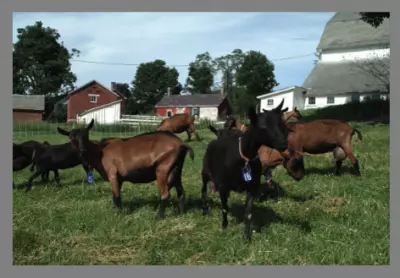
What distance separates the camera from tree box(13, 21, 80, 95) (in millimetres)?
68625

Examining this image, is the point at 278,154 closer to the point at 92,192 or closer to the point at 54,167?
the point at 92,192

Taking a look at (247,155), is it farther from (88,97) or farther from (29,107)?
(29,107)

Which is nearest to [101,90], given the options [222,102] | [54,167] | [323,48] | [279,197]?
[222,102]

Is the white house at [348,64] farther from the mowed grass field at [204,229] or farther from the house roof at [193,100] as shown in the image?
the mowed grass field at [204,229]

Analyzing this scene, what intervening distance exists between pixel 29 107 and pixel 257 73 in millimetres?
33523

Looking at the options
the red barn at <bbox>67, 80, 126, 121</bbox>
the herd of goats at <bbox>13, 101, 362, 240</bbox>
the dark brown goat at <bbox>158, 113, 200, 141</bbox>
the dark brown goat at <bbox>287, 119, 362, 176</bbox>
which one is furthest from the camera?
the red barn at <bbox>67, 80, 126, 121</bbox>

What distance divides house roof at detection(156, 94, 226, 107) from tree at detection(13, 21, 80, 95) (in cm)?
1889

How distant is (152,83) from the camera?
9225 centimetres

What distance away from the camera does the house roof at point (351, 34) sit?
45.3 meters

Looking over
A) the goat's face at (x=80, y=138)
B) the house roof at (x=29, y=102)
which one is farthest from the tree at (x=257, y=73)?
the goat's face at (x=80, y=138)

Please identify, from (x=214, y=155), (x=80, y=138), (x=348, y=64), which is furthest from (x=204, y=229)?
(x=348, y=64)

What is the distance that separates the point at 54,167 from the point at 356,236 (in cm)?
810

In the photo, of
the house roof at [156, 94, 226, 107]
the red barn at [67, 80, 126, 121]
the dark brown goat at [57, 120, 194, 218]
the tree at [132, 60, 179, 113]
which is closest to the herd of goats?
the dark brown goat at [57, 120, 194, 218]

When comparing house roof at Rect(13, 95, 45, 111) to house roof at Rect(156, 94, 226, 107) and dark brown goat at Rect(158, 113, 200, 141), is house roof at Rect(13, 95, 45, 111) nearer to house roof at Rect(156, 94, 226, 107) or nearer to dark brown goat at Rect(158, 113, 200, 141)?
house roof at Rect(156, 94, 226, 107)
